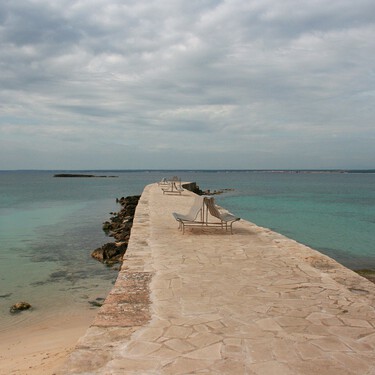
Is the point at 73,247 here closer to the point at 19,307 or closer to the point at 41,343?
the point at 19,307

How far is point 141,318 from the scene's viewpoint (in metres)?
3.76

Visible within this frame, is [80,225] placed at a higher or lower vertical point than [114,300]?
lower

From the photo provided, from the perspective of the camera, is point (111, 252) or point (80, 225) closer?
point (111, 252)

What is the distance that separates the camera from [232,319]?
3709 millimetres

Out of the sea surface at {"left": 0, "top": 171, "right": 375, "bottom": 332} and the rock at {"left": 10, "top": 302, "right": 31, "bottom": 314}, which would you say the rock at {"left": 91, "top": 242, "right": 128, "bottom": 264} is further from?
the rock at {"left": 10, "top": 302, "right": 31, "bottom": 314}

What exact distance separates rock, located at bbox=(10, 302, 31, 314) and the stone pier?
86.4 inches

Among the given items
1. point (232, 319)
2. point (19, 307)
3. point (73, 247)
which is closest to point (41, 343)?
point (19, 307)

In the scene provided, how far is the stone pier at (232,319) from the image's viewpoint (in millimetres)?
2898

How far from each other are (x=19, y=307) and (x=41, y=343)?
6.24 feet

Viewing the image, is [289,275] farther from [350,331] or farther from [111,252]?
[111,252]

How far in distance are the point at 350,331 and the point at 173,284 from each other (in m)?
2.09

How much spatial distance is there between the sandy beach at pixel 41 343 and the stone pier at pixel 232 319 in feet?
3.09

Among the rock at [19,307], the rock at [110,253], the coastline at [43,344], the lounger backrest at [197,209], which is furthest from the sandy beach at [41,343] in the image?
the rock at [110,253]

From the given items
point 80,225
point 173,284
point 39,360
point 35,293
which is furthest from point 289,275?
point 80,225
